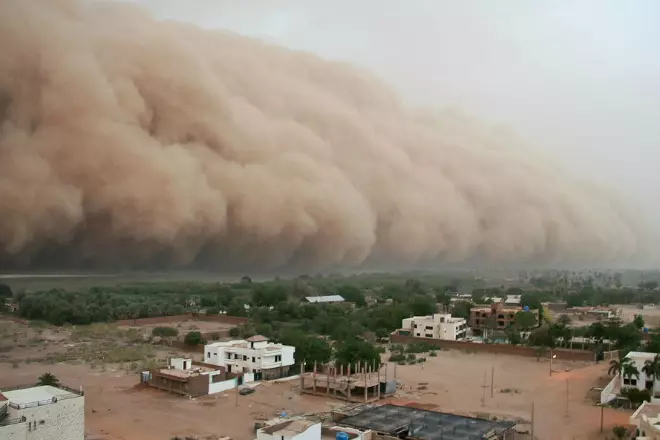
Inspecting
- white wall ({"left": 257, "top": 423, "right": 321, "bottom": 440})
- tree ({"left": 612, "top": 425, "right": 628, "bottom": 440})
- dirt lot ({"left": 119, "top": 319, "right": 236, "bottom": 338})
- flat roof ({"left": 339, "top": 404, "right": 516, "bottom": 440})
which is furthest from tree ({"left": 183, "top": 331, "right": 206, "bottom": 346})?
tree ({"left": 612, "top": 425, "right": 628, "bottom": 440})

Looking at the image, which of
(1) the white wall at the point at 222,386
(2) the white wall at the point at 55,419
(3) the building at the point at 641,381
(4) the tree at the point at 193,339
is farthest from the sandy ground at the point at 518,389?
(2) the white wall at the point at 55,419

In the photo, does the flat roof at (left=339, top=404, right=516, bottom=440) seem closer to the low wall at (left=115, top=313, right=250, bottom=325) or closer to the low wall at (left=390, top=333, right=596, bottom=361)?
the low wall at (left=390, top=333, right=596, bottom=361)

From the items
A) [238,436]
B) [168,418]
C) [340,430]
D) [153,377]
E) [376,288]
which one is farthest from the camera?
[376,288]

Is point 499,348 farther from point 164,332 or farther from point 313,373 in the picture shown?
point 164,332

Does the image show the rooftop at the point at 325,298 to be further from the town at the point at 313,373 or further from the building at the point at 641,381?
the building at the point at 641,381

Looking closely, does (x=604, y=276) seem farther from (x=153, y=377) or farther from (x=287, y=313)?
(x=153, y=377)

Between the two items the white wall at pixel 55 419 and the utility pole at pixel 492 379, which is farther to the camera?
the utility pole at pixel 492 379

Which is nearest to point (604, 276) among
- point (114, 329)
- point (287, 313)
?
point (287, 313)
